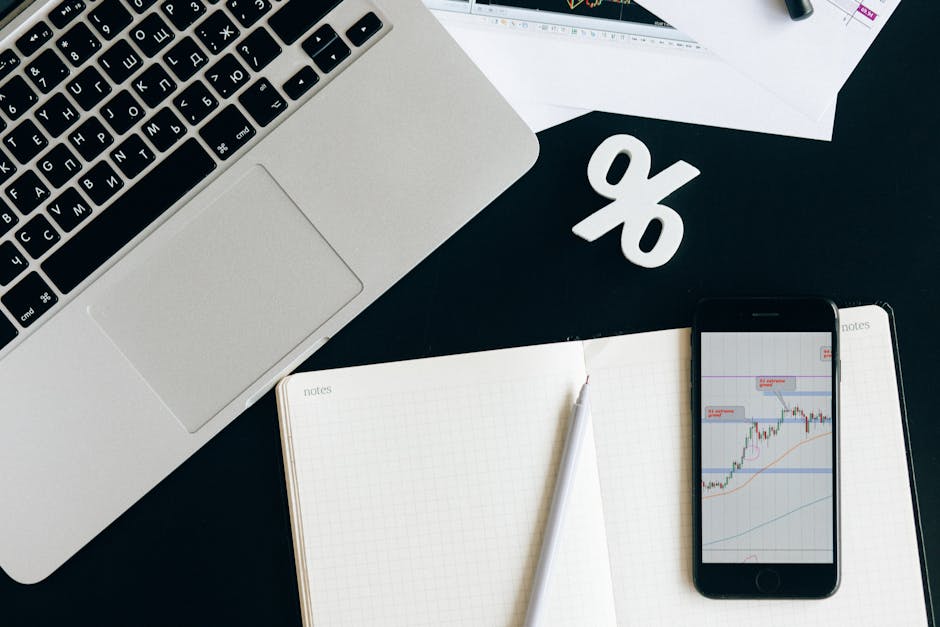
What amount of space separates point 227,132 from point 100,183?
0.09m

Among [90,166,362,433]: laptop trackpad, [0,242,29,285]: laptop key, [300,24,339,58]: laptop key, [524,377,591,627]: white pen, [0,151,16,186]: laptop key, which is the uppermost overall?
[0,151,16,186]: laptop key

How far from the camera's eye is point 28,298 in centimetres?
53

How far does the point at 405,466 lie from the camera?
0.61 metres

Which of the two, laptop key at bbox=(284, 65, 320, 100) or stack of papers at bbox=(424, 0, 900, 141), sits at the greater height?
laptop key at bbox=(284, 65, 320, 100)

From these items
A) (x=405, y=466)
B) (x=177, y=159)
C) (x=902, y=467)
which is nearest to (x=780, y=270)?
(x=902, y=467)

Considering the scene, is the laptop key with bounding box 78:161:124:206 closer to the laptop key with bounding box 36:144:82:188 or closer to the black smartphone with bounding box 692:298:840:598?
the laptop key with bounding box 36:144:82:188

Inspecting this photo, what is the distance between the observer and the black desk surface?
0.61 meters

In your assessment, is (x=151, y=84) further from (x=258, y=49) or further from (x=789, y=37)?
(x=789, y=37)

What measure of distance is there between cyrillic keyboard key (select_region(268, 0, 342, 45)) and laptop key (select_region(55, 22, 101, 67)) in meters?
0.12

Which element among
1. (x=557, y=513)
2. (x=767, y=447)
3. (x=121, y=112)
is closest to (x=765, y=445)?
(x=767, y=447)

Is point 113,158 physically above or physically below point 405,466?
above

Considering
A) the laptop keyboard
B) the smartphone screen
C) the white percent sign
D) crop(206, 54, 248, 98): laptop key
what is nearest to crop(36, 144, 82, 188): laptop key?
the laptop keyboard

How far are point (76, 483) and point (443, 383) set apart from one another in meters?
0.26

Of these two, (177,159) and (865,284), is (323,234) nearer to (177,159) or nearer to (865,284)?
(177,159)
